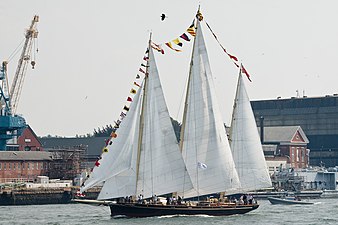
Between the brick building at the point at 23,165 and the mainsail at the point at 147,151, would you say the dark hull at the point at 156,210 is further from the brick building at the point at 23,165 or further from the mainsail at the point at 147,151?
the brick building at the point at 23,165

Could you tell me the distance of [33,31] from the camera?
15712cm

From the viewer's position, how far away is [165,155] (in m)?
72.2

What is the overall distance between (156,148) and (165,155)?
77cm

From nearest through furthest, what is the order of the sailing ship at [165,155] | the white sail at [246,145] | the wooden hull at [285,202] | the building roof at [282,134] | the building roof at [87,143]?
1. the sailing ship at [165,155]
2. the white sail at [246,145]
3. the wooden hull at [285,202]
4. the building roof at [87,143]
5. the building roof at [282,134]

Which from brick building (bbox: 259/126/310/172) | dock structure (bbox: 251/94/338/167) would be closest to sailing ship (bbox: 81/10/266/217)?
brick building (bbox: 259/126/310/172)

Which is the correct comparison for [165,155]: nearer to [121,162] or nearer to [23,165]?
[121,162]

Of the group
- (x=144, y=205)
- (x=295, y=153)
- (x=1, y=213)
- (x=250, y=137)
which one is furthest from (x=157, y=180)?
(x=295, y=153)

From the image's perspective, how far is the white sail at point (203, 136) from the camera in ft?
244

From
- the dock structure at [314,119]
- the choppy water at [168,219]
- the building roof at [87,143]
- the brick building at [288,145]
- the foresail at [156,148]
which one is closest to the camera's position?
the choppy water at [168,219]

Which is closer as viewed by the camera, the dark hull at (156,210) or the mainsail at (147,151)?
the mainsail at (147,151)

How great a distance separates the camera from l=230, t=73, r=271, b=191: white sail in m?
82.6

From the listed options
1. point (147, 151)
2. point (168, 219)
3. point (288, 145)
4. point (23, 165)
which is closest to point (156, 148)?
→ point (147, 151)

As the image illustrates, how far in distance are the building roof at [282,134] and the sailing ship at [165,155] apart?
298 feet

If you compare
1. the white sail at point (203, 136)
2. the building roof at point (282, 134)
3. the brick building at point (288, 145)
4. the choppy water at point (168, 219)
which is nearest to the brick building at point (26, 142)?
the brick building at point (288, 145)
